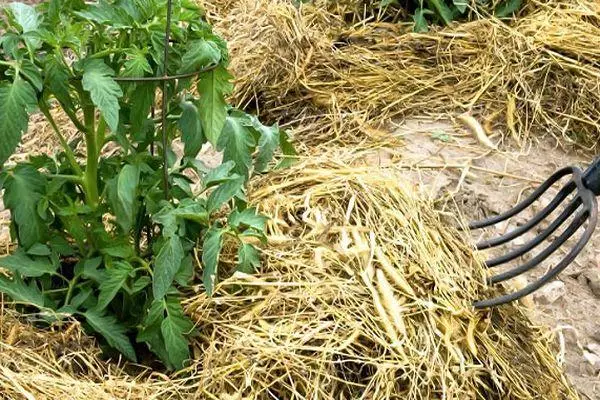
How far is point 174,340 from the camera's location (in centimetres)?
251

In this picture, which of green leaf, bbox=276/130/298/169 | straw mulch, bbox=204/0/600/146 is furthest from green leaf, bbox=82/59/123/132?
straw mulch, bbox=204/0/600/146

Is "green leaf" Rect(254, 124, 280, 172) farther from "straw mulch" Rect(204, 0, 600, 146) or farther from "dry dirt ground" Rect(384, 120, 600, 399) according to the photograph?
"straw mulch" Rect(204, 0, 600, 146)

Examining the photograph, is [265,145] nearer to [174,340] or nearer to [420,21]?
[174,340]

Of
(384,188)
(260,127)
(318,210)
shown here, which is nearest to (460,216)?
(384,188)

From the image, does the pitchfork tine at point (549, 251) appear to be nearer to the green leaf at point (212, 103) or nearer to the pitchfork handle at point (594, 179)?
the pitchfork handle at point (594, 179)

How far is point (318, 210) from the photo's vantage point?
2.95 meters

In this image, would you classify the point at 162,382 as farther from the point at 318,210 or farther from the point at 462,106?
the point at 462,106

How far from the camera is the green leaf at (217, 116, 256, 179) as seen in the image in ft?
8.55

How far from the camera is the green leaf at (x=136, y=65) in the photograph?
7.70 feet

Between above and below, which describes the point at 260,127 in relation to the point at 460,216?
above

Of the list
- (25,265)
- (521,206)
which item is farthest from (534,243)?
(25,265)

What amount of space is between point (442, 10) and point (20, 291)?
250 centimetres

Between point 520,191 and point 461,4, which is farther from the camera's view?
point 461,4

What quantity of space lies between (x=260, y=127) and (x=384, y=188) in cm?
44
